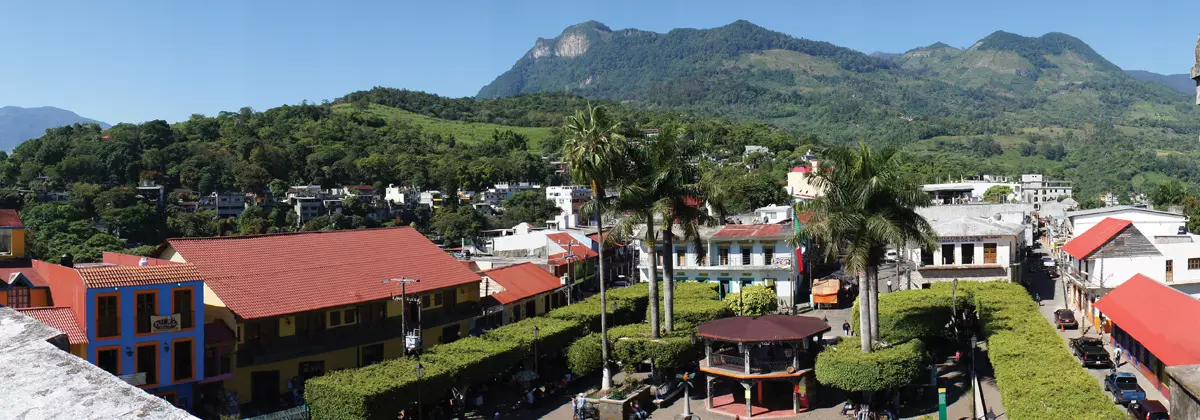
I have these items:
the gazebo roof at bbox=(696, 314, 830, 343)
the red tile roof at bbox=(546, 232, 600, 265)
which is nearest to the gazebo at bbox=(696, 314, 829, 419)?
the gazebo roof at bbox=(696, 314, 830, 343)

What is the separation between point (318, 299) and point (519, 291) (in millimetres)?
15829

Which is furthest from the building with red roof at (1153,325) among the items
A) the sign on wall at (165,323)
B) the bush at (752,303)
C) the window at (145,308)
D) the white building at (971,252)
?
the window at (145,308)

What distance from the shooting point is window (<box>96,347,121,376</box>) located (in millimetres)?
28406

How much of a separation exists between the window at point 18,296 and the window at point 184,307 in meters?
6.77

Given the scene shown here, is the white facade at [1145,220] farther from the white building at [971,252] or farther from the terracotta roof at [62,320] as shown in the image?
the terracotta roof at [62,320]

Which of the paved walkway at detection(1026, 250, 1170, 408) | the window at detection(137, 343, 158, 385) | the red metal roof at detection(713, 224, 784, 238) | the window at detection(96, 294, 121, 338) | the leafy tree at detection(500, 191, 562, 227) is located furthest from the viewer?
the leafy tree at detection(500, 191, 562, 227)

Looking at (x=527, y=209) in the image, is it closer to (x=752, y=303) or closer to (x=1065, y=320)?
(x=752, y=303)

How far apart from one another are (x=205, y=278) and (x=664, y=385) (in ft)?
63.0

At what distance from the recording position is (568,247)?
6078cm

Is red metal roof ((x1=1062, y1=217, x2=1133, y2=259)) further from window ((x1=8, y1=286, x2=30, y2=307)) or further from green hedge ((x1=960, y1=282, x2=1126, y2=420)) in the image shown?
window ((x1=8, y1=286, x2=30, y2=307))

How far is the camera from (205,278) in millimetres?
34281

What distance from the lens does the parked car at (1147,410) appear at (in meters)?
25.8

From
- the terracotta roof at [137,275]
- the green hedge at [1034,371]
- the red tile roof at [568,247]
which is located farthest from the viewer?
the red tile roof at [568,247]

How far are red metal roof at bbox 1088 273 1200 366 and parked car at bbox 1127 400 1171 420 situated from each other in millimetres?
1598
